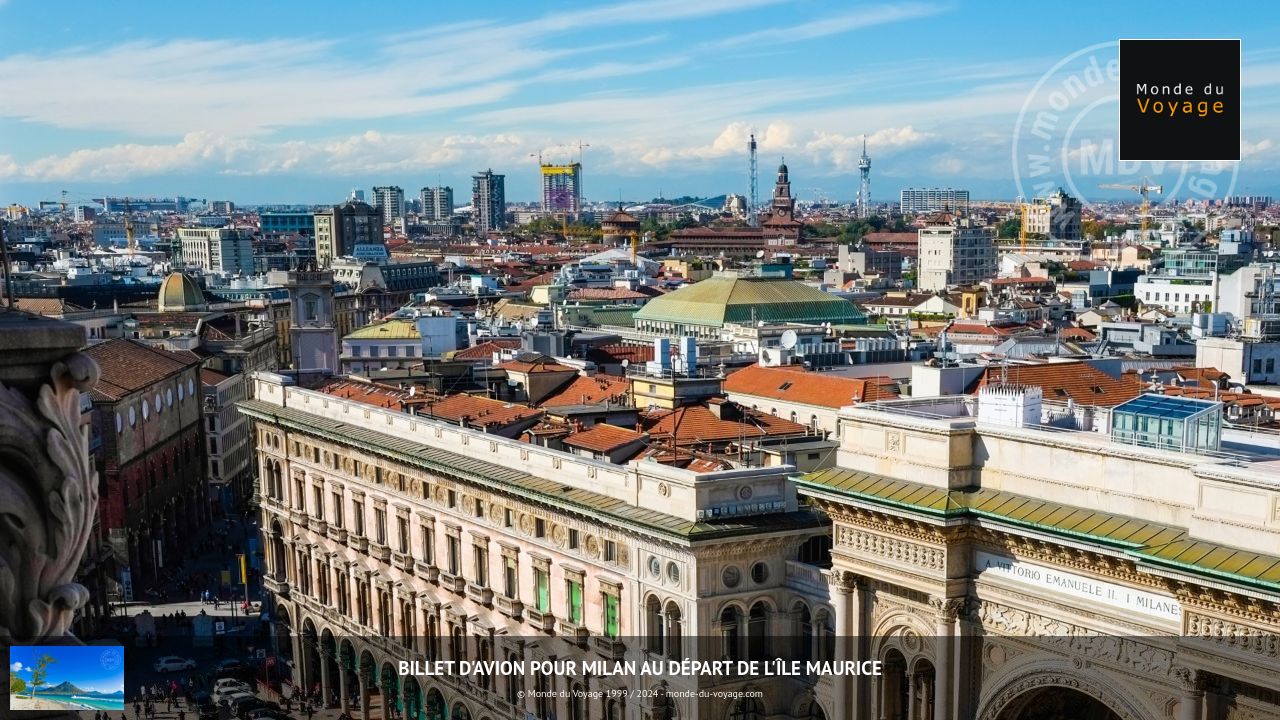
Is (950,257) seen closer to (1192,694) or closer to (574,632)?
(574,632)

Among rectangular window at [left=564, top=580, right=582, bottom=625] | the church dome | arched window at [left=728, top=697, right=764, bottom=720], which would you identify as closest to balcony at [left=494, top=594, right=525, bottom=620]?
rectangular window at [left=564, top=580, right=582, bottom=625]

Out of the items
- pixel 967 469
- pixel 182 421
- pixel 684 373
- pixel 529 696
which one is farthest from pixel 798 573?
pixel 182 421

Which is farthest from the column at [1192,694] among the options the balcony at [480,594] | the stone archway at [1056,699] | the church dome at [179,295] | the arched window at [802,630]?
the church dome at [179,295]

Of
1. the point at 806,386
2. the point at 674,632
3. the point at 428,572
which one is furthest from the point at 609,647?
the point at 806,386

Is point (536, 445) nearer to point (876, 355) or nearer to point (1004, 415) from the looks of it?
point (1004, 415)

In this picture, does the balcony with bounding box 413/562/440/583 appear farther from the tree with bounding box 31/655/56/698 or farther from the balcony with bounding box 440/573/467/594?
the tree with bounding box 31/655/56/698

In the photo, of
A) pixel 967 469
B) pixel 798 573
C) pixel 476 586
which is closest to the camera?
pixel 967 469
